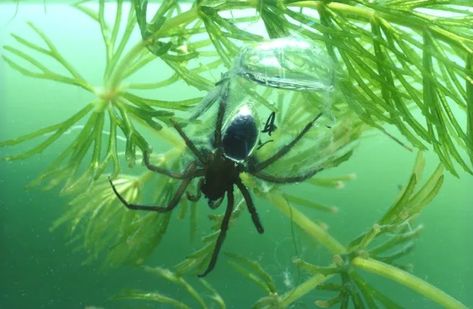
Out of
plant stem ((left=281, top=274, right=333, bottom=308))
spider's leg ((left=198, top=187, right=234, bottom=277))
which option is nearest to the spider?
spider's leg ((left=198, top=187, right=234, bottom=277))

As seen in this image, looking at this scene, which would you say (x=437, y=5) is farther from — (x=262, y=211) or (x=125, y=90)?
(x=262, y=211)

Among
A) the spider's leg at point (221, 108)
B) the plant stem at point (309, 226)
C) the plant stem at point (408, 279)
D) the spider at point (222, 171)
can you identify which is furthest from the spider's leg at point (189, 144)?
the plant stem at point (408, 279)

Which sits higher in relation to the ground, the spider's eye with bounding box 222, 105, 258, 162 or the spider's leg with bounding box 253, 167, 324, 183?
the spider's eye with bounding box 222, 105, 258, 162

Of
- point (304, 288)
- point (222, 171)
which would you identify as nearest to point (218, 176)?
point (222, 171)

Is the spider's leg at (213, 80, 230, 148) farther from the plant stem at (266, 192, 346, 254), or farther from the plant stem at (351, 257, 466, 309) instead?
the plant stem at (351, 257, 466, 309)

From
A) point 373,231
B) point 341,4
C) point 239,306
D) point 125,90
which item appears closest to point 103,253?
point 239,306
